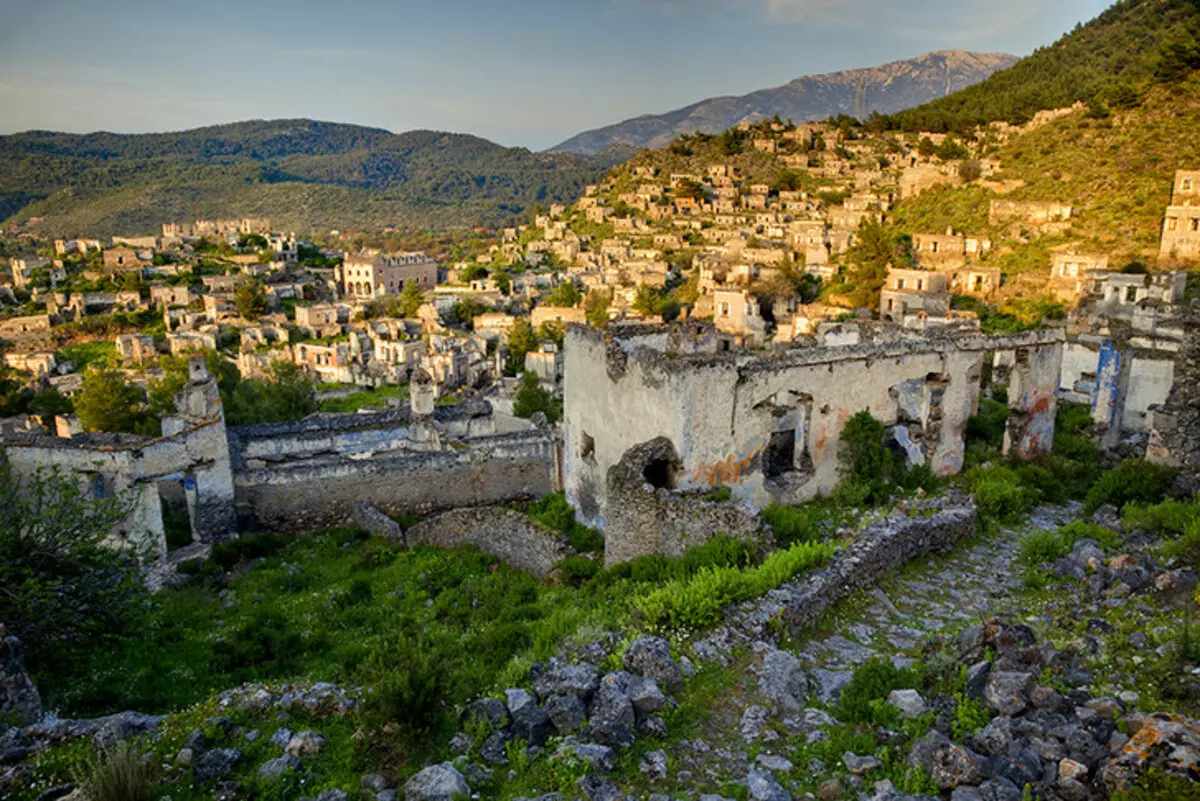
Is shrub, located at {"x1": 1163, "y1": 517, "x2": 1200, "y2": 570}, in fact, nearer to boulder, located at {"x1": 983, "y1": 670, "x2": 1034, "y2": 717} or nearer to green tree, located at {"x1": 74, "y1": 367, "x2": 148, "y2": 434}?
boulder, located at {"x1": 983, "y1": 670, "x2": 1034, "y2": 717}

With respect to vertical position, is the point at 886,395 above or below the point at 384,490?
above

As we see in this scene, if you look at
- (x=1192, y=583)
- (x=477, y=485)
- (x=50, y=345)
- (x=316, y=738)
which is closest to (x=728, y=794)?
(x=316, y=738)

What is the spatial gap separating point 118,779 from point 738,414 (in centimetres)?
920

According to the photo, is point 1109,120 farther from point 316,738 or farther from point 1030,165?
point 316,738

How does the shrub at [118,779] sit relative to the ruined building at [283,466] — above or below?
above

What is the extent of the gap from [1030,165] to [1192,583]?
57995 millimetres

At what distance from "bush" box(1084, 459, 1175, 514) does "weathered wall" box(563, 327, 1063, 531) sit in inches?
119

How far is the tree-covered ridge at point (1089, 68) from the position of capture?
51875mm

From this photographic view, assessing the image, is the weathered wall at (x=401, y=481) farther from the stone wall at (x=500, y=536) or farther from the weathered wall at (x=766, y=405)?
the weathered wall at (x=766, y=405)

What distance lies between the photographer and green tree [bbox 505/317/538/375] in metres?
48.8

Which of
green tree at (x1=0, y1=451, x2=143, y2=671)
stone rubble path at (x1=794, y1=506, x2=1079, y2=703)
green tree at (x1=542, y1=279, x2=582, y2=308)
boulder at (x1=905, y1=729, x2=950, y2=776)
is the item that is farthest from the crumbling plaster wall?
green tree at (x1=542, y1=279, x2=582, y2=308)

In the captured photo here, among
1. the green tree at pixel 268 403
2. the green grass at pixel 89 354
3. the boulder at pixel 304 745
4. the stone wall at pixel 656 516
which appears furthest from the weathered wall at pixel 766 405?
the green grass at pixel 89 354

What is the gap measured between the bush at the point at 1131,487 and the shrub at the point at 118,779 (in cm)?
1185

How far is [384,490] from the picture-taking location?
1756 cm
